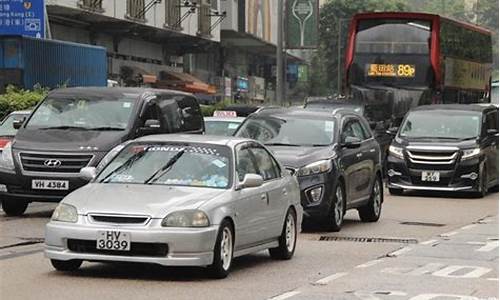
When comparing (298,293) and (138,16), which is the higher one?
(138,16)

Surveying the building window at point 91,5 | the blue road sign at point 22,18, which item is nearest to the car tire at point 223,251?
the blue road sign at point 22,18

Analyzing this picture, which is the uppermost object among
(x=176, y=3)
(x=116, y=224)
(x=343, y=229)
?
(x=176, y=3)

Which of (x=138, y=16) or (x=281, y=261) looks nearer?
(x=281, y=261)

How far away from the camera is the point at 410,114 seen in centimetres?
2416

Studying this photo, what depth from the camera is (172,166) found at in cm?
1105

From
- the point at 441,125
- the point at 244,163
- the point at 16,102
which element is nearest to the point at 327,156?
the point at 244,163

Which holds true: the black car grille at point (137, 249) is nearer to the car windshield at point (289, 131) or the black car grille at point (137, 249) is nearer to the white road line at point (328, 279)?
the white road line at point (328, 279)

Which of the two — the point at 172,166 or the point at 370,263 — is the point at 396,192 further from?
the point at 172,166

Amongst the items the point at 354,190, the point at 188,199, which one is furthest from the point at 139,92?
the point at 188,199

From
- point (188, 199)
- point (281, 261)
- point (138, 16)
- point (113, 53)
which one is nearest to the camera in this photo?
point (188, 199)

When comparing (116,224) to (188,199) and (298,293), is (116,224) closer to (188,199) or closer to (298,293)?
(188,199)

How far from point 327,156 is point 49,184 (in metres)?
3.90

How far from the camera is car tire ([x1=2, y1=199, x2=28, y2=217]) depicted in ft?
52.1

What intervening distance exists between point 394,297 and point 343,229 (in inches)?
250
